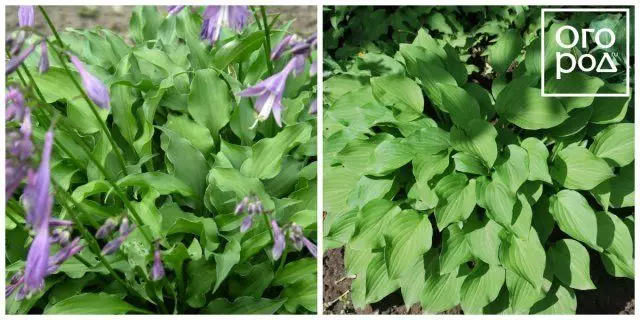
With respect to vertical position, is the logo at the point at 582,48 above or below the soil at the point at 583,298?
above

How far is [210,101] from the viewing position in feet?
8.25

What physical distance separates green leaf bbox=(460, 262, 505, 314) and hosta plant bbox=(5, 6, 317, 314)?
67 centimetres

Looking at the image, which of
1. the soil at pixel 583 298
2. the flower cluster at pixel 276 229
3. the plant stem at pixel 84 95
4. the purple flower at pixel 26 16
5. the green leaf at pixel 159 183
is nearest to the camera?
the plant stem at pixel 84 95

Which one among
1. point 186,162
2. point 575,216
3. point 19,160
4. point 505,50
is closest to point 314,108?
point 186,162

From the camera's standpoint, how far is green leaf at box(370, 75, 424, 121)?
2611 mm

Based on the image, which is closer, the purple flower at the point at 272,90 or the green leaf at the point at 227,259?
the purple flower at the point at 272,90

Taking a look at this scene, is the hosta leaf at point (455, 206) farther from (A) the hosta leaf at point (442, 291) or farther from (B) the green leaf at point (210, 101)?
(B) the green leaf at point (210, 101)

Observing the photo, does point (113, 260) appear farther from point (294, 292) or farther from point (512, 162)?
point (512, 162)

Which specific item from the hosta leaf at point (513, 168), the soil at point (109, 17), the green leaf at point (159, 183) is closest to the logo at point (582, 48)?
the hosta leaf at point (513, 168)

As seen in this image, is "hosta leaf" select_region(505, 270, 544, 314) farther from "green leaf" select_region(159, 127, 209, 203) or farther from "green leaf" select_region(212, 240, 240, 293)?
"green leaf" select_region(159, 127, 209, 203)

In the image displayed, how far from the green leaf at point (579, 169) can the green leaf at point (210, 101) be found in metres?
1.26

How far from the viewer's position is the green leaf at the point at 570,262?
254 cm

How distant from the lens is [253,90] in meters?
1.76

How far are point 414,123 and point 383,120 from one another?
123 millimetres
